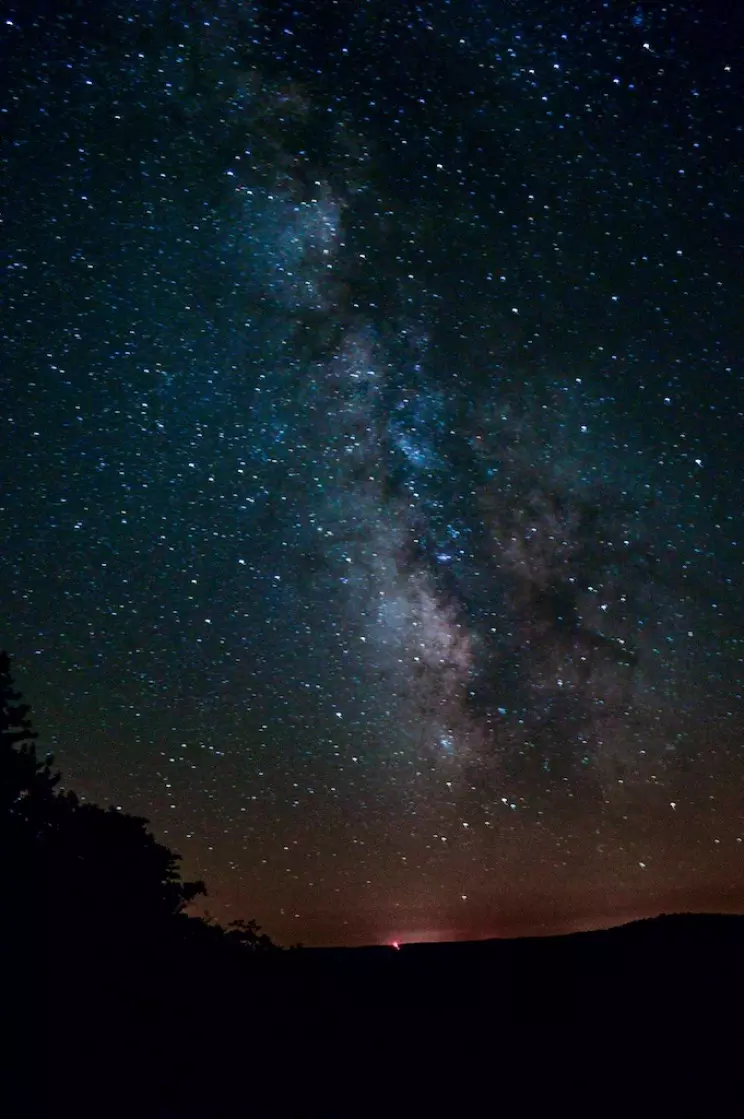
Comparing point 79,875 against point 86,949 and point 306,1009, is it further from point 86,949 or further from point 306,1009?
point 306,1009

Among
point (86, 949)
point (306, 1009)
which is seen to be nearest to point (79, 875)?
point (86, 949)

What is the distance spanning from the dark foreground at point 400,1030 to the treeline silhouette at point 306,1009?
31 mm

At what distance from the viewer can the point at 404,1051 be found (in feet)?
43.3

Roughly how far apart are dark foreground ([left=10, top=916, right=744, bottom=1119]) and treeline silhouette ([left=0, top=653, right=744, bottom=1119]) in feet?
0.10

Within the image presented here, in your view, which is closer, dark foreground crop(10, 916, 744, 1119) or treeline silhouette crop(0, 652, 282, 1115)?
dark foreground crop(10, 916, 744, 1119)

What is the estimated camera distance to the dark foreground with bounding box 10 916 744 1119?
11.7m

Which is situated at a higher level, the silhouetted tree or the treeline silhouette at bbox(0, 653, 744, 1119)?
the silhouetted tree

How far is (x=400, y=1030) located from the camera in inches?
546

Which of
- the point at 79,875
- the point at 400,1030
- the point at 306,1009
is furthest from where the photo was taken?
the point at 79,875

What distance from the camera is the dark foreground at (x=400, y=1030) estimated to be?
38.3 feet

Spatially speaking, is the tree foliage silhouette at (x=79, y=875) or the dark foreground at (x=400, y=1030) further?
the tree foliage silhouette at (x=79, y=875)

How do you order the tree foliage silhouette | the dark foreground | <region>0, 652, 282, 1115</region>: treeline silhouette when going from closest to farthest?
the dark foreground → <region>0, 652, 282, 1115</region>: treeline silhouette → the tree foliage silhouette

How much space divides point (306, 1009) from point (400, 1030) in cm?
163

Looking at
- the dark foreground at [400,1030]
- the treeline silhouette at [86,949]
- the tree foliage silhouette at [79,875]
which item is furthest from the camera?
the tree foliage silhouette at [79,875]
